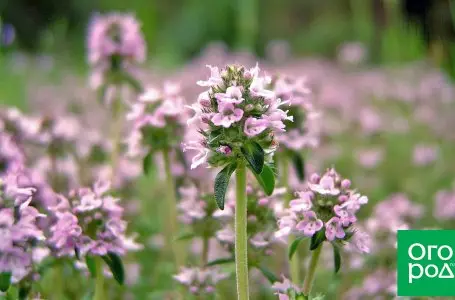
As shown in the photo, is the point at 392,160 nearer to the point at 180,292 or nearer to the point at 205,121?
the point at 180,292

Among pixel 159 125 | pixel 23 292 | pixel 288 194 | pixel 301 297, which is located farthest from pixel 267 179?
pixel 159 125

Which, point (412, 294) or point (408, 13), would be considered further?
point (408, 13)

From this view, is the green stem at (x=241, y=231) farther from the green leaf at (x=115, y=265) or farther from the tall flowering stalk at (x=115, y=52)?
the tall flowering stalk at (x=115, y=52)

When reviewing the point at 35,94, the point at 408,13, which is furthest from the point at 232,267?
the point at 408,13

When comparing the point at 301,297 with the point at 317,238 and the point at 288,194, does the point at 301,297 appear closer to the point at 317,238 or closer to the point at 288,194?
the point at 317,238

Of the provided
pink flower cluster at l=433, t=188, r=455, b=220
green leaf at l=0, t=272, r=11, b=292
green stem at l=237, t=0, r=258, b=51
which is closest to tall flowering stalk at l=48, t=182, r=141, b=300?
green leaf at l=0, t=272, r=11, b=292
